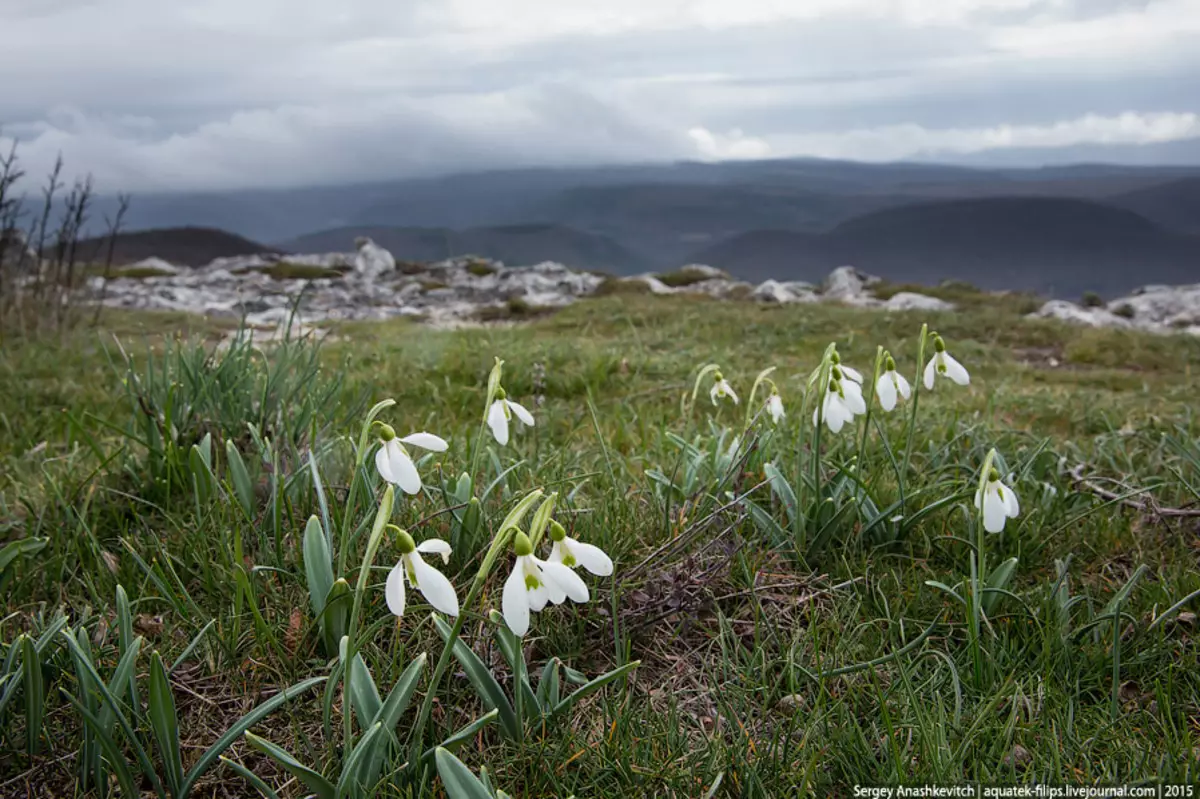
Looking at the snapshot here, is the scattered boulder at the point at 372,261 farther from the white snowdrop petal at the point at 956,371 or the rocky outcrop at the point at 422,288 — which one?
the white snowdrop petal at the point at 956,371

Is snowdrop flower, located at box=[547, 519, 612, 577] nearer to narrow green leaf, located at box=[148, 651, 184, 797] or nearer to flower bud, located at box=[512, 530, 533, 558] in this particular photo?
flower bud, located at box=[512, 530, 533, 558]

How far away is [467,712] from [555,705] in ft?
0.76

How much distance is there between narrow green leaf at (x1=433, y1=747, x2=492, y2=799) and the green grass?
0.18m

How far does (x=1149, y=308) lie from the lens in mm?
23141

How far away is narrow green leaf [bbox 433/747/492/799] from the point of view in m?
1.49

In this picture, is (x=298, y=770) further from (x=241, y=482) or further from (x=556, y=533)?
(x=241, y=482)

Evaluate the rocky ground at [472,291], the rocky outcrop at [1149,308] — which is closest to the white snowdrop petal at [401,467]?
the rocky ground at [472,291]

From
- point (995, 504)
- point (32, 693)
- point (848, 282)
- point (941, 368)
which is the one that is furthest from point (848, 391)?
point (848, 282)

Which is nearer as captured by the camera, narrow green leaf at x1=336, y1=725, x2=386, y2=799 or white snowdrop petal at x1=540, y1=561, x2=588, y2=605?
white snowdrop petal at x1=540, y1=561, x2=588, y2=605

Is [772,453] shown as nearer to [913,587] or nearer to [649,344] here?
[913,587]

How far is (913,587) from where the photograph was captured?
2.45 metres

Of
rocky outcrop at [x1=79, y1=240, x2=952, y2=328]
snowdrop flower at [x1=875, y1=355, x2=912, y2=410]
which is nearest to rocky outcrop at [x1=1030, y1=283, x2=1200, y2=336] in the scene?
rocky outcrop at [x1=79, y1=240, x2=952, y2=328]

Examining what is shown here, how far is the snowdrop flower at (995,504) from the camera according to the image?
6.34 ft

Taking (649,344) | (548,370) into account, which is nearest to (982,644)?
(548,370)
